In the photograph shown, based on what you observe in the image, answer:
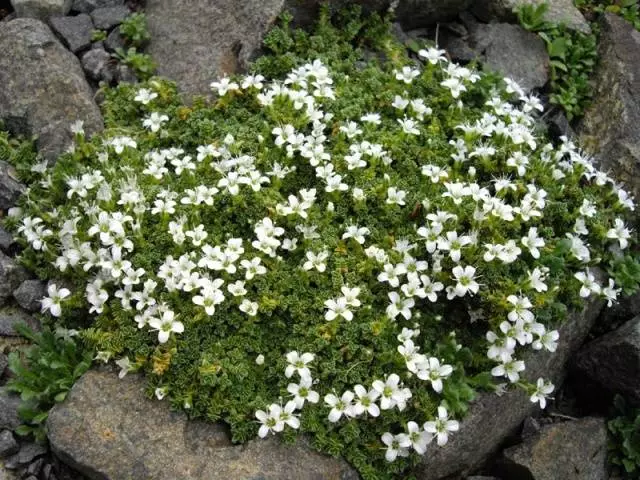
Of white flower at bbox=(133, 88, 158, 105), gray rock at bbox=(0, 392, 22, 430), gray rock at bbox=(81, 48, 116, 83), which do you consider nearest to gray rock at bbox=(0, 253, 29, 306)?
gray rock at bbox=(0, 392, 22, 430)

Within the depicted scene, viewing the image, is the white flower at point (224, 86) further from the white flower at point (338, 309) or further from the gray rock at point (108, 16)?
the white flower at point (338, 309)

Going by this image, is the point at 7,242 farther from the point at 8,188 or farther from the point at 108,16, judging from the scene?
the point at 108,16

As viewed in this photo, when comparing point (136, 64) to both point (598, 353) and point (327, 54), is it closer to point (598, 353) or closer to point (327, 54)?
point (327, 54)

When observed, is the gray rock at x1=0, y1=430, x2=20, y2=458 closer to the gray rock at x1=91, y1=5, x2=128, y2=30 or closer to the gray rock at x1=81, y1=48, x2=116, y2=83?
the gray rock at x1=81, y1=48, x2=116, y2=83

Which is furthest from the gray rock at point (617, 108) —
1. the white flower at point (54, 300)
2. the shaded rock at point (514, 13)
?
the white flower at point (54, 300)

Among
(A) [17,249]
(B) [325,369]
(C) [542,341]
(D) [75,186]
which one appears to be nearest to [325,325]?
(B) [325,369]

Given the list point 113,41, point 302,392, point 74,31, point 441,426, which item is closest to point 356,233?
point 302,392
